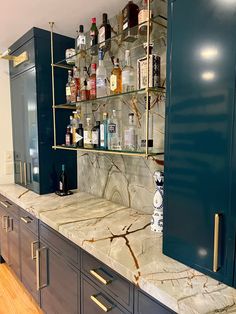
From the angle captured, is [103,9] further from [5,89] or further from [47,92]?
[5,89]

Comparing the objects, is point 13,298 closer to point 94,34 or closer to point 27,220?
point 27,220

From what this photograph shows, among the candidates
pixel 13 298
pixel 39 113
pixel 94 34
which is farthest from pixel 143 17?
pixel 13 298

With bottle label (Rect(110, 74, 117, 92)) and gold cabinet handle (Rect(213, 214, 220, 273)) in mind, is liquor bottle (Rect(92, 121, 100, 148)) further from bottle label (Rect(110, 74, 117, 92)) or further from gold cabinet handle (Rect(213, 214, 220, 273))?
gold cabinet handle (Rect(213, 214, 220, 273))

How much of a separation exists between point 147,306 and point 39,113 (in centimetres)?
A: 171

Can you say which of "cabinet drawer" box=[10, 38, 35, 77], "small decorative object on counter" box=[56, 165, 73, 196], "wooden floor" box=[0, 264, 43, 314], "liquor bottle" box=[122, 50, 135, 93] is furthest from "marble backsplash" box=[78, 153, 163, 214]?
"wooden floor" box=[0, 264, 43, 314]

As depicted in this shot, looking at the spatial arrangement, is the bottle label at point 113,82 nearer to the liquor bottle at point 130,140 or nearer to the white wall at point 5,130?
the liquor bottle at point 130,140

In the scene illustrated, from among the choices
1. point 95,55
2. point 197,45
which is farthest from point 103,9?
point 197,45

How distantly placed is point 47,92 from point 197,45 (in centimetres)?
155

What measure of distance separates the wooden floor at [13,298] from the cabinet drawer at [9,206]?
0.73 metres

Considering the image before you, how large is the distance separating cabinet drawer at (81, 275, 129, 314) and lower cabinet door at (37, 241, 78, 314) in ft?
0.22

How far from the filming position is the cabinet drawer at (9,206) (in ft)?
6.80

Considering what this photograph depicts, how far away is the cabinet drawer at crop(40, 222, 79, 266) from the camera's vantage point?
135 cm

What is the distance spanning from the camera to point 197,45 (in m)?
0.90

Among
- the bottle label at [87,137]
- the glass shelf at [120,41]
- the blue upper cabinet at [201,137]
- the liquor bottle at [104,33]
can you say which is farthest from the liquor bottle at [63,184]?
the blue upper cabinet at [201,137]
